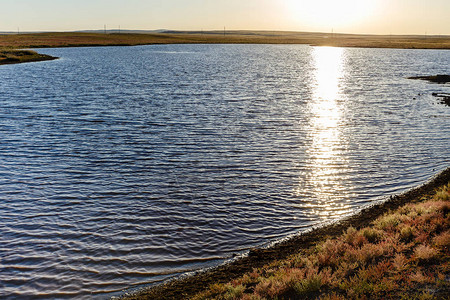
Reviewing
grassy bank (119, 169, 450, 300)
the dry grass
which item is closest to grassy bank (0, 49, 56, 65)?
grassy bank (119, 169, 450, 300)

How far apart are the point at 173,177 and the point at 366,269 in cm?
1163

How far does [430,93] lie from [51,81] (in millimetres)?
54971

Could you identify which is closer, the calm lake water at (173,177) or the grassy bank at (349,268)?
the grassy bank at (349,268)

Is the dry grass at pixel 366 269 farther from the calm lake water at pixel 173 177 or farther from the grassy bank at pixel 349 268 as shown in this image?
the calm lake water at pixel 173 177

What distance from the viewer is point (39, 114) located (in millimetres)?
34625

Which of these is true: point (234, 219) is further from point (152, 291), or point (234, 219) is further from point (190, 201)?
point (152, 291)

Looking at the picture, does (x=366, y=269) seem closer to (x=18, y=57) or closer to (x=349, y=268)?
(x=349, y=268)

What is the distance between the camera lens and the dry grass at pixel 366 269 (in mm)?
8746

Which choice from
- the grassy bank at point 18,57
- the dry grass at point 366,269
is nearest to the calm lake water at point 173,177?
the dry grass at point 366,269

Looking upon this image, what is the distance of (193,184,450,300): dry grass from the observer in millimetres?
8746

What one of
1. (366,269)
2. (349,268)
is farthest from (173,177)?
(366,269)

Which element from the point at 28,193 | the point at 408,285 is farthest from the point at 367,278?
the point at 28,193

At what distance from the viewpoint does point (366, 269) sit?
9773 millimetres

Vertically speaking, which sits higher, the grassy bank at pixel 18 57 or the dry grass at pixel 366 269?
the grassy bank at pixel 18 57
